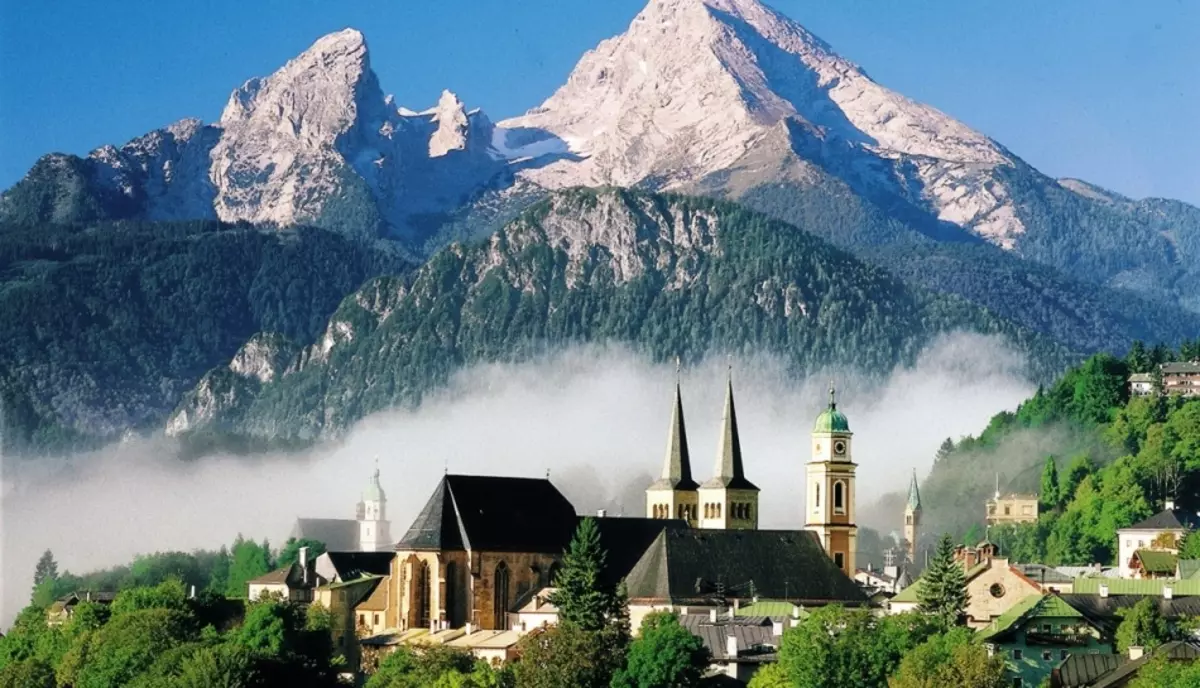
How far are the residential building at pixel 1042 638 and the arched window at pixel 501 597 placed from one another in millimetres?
45875

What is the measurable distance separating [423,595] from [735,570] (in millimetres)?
17788

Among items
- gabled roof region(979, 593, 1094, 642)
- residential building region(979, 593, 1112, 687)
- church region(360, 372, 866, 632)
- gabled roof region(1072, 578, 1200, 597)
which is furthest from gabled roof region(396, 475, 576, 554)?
residential building region(979, 593, 1112, 687)

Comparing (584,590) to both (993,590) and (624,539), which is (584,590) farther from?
(993,590)

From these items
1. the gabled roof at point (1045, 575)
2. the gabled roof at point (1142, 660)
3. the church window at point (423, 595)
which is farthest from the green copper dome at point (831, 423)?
the gabled roof at point (1142, 660)

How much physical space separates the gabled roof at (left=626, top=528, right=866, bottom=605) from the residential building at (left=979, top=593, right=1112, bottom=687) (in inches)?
1438

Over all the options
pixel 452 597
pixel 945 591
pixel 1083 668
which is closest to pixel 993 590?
pixel 945 591

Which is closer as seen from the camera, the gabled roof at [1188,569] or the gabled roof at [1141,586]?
the gabled roof at [1141,586]

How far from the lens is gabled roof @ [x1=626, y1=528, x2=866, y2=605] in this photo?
170m

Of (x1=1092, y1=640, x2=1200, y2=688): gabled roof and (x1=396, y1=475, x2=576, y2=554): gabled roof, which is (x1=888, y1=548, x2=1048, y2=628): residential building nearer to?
(x1=1092, y1=640, x2=1200, y2=688): gabled roof

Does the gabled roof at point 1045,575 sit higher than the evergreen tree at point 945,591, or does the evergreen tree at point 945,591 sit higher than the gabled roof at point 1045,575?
the gabled roof at point 1045,575

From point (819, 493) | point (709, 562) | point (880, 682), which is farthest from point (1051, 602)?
point (819, 493)

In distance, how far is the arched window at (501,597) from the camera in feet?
575

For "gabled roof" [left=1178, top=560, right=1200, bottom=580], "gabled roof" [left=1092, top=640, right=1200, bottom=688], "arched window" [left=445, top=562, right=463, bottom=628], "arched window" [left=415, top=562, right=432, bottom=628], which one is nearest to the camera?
"gabled roof" [left=1092, top=640, right=1200, bottom=688]

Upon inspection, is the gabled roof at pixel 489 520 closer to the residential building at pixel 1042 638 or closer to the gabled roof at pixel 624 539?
the gabled roof at pixel 624 539
